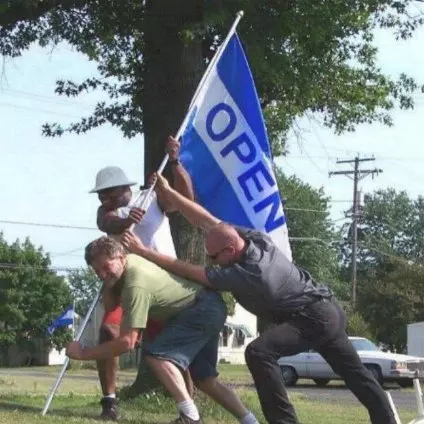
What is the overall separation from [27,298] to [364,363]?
42.9m

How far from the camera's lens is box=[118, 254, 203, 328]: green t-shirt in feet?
22.5

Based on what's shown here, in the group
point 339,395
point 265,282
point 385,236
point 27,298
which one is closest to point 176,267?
point 265,282

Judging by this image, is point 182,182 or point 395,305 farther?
point 395,305

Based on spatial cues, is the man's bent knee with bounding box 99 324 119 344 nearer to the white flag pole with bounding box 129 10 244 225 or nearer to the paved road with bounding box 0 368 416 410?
the white flag pole with bounding box 129 10 244 225

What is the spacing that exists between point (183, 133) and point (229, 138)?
1.51 ft

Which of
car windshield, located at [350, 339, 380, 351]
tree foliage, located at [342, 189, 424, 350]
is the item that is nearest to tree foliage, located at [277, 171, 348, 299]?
tree foliage, located at [342, 189, 424, 350]

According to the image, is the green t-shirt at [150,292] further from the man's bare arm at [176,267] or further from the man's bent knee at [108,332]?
Result: the man's bent knee at [108,332]

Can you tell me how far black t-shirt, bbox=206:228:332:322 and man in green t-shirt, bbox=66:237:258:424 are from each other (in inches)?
9.5

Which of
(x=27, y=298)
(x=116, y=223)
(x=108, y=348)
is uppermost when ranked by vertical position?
(x=27, y=298)

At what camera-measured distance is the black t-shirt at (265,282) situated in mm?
6902

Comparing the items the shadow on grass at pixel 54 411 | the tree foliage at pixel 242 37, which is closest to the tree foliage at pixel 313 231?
the tree foliage at pixel 242 37

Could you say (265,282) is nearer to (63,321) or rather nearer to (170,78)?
(170,78)

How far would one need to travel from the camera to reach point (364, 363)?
27.0m

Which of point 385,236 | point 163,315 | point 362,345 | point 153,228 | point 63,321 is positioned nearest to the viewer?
point 163,315
